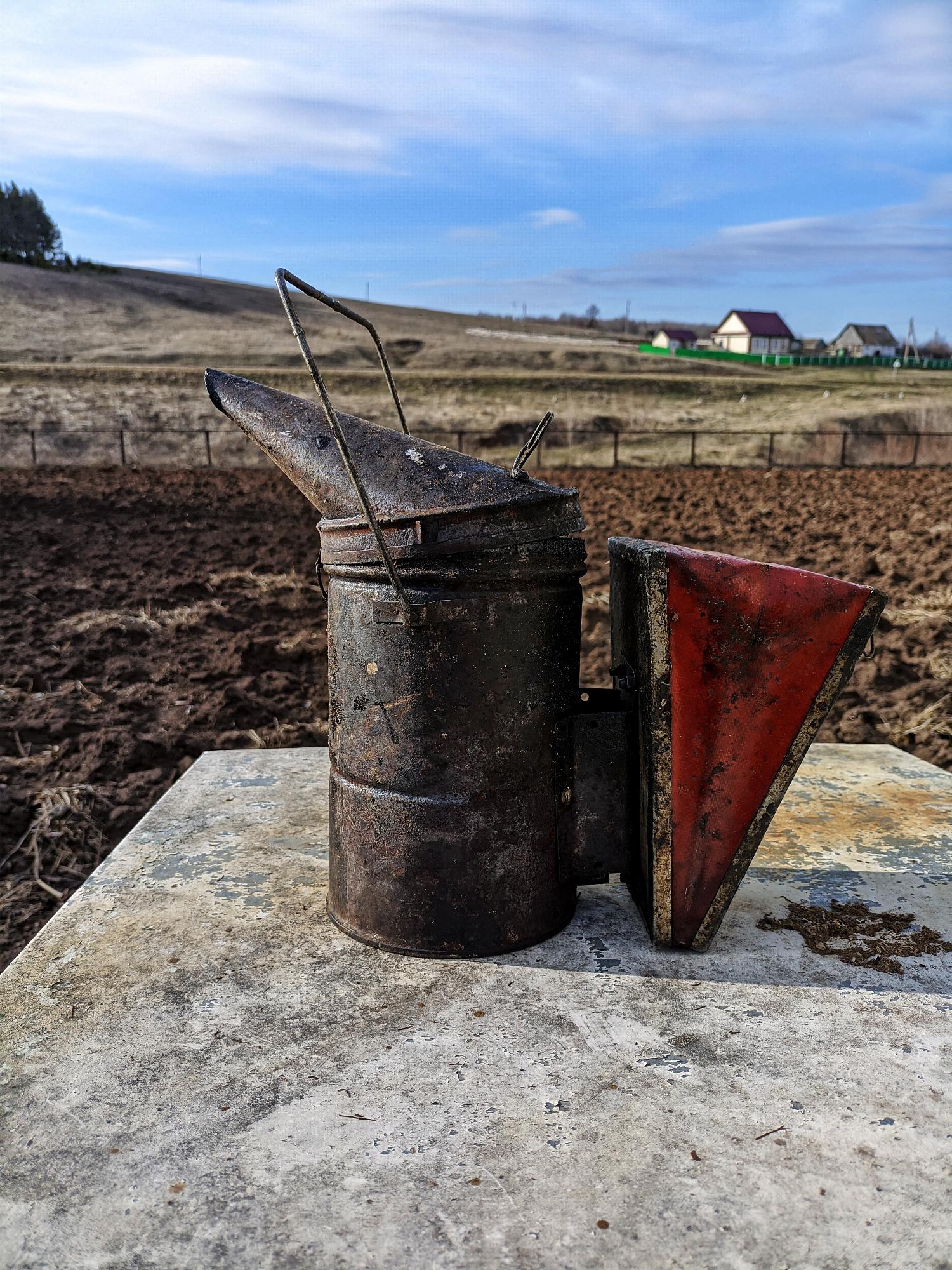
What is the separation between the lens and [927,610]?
27.0 ft

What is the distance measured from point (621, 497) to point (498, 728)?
542 inches

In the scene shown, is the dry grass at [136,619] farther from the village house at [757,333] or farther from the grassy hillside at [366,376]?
the village house at [757,333]

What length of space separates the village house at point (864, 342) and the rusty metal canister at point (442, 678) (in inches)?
3340

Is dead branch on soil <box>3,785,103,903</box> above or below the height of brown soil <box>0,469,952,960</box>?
below

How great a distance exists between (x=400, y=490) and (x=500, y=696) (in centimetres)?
62

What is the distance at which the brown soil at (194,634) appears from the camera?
16.1 ft

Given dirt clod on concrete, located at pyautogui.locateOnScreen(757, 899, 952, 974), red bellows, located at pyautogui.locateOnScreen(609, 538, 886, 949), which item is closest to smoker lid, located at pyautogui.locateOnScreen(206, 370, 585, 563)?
red bellows, located at pyautogui.locateOnScreen(609, 538, 886, 949)

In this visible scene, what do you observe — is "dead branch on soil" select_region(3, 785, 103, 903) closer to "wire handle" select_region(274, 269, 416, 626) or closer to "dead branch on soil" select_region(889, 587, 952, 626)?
"wire handle" select_region(274, 269, 416, 626)

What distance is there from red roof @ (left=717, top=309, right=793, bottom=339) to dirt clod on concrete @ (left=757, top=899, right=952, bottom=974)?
86.1 m

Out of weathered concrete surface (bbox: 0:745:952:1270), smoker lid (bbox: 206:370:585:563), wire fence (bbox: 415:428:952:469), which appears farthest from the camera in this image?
wire fence (bbox: 415:428:952:469)

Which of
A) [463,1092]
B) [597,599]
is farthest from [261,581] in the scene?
[463,1092]

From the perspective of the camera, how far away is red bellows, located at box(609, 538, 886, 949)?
2.71 metres

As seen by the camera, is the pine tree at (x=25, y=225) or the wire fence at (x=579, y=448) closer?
the wire fence at (x=579, y=448)

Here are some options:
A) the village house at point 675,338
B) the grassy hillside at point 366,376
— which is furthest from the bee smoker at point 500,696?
the village house at point 675,338
